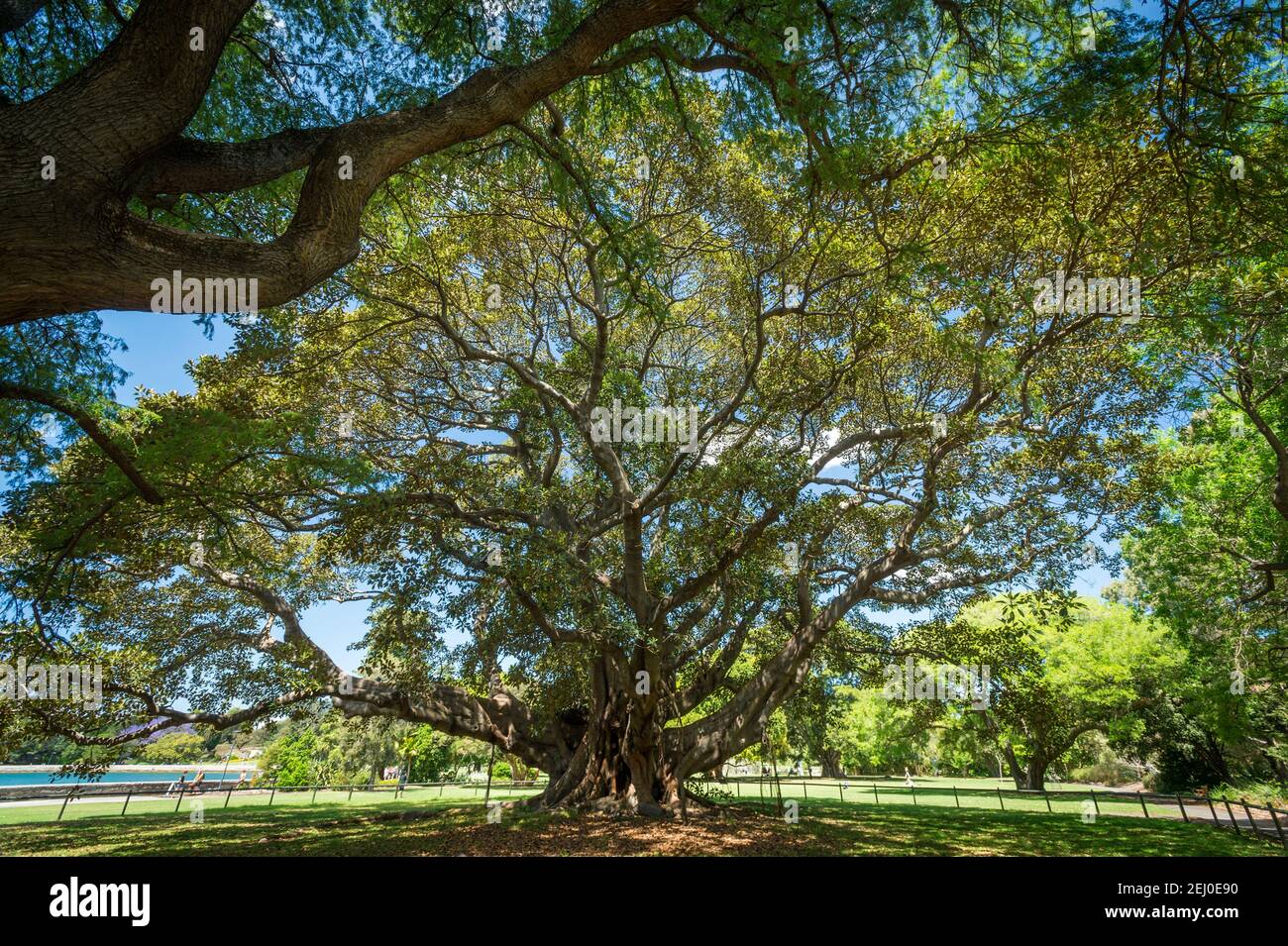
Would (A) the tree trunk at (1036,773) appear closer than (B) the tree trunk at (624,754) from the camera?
No

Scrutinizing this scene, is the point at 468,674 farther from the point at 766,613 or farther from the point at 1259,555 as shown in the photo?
the point at 1259,555

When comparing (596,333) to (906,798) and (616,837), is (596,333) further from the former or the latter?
(906,798)

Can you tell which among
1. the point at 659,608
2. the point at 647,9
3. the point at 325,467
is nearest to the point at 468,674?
the point at 659,608

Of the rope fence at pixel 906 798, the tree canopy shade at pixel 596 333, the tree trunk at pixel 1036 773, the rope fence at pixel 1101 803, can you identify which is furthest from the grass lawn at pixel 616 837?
the tree trunk at pixel 1036 773

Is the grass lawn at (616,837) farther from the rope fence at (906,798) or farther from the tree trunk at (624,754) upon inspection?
the rope fence at (906,798)

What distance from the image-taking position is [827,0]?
5516 millimetres

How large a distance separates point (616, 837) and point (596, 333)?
8.27 meters

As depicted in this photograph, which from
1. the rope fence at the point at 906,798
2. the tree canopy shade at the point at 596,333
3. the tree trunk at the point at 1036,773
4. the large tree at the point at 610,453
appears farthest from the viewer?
the tree trunk at the point at 1036,773

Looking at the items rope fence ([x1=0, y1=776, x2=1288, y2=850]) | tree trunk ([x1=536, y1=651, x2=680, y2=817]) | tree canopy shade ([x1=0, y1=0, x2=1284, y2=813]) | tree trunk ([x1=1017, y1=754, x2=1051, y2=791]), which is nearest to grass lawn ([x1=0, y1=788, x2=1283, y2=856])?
tree trunk ([x1=536, y1=651, x2=680, y2=817])

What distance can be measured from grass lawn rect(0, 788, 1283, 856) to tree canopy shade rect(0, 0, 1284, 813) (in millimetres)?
1893

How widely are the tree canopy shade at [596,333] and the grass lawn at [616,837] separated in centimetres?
189

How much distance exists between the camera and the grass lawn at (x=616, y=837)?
8.20 metres

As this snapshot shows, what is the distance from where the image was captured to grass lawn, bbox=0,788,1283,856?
820cm

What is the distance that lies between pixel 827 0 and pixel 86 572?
32.4 feet
